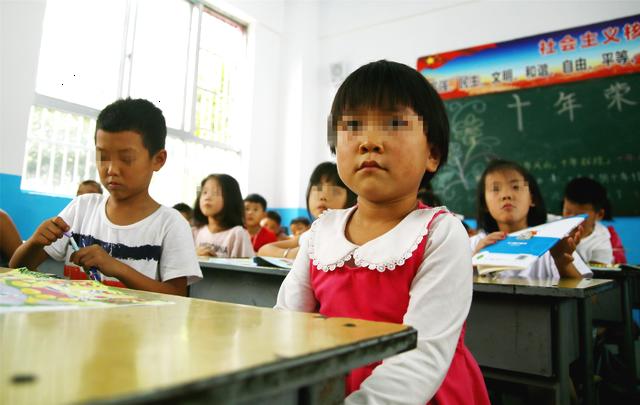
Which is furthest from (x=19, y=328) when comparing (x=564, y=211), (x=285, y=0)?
(x=285, y=0)

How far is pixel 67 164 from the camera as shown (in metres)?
3.88

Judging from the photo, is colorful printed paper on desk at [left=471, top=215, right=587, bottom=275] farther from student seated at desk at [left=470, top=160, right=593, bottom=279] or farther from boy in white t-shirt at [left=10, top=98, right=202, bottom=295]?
boy in white t-shirt at [left=10, top=98, right=202, bottom=295]

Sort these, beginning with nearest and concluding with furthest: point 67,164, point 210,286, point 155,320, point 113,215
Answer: point 155,320, point 113,215, point 210,286, point 67,164

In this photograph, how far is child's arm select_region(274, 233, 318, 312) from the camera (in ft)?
2.78

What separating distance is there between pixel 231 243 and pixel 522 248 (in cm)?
175

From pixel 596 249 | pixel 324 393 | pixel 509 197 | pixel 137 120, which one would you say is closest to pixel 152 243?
pixel 137 120

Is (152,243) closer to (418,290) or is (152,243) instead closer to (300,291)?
(300,291)

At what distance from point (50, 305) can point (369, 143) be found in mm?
495

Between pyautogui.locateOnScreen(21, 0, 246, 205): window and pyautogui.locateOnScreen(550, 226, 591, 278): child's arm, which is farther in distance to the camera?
pyautogui.locateOnScreen(21, 0, 246, 205): window

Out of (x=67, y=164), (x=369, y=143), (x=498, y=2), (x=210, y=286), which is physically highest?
(x=498, y=2)

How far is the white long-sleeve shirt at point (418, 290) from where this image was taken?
1.94ft

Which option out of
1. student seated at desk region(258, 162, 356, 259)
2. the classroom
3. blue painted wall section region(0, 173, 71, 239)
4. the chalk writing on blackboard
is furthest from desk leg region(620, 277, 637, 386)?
blue painted wall section region(0, 173, 71, 239)

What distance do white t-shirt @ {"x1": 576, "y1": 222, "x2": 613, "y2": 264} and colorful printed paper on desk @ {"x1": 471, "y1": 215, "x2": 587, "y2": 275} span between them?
1.49 metres

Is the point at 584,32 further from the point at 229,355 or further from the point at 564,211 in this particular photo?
the point at 229,355
